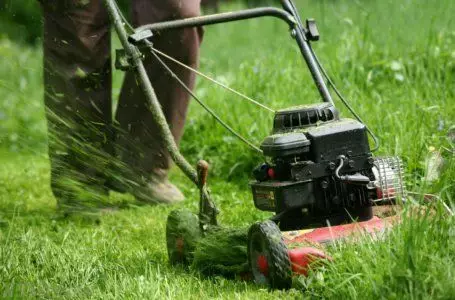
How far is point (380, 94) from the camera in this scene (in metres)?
4.82

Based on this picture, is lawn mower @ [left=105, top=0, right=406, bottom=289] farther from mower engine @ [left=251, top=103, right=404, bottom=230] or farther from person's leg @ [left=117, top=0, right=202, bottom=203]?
person's leg @ [left=117, top=0, right=202, bottom=203]

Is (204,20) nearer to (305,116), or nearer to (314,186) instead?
(305,116)

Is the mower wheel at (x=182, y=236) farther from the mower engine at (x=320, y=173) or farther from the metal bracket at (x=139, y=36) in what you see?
the metal bracket at (x=139, y=36)

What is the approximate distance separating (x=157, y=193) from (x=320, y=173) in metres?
1.61

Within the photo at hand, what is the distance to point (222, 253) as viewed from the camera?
9.64ft

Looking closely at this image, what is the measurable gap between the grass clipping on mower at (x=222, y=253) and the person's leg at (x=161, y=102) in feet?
4.28

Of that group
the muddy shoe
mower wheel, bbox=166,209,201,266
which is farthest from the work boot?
mower wheel, bbox=166,209,201,266

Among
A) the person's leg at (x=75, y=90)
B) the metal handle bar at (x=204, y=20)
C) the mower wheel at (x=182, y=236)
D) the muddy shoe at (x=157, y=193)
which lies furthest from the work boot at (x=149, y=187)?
the metal handle bar at (x=204, y=20)

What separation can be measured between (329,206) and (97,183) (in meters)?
1.58

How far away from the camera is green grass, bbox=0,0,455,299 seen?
2436 millimetres

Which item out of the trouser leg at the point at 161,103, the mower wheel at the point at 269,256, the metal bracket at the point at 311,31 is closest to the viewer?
the mower wheel at the point at 269,256

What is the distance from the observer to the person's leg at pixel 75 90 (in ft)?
13.1

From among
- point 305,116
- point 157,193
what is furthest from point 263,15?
point 157,193

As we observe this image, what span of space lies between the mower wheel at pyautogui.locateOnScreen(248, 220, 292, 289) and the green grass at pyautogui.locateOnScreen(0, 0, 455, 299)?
41 millimetres
